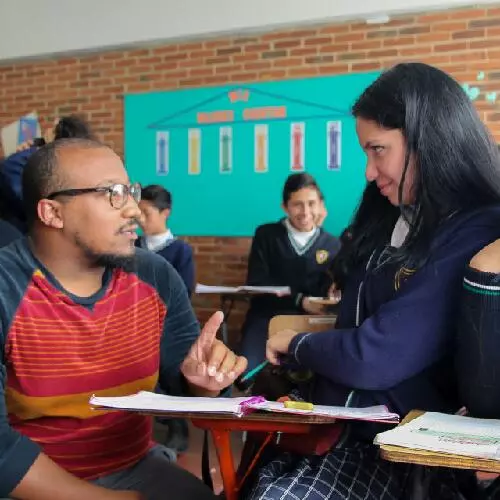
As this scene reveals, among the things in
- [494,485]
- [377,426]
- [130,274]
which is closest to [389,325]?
[377,426]

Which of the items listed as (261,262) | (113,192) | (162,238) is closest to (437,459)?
(113,192)

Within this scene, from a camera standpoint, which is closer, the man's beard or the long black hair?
the long black hair

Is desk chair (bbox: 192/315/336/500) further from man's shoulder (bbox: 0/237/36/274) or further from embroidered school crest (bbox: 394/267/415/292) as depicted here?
man's shoulder (bbox: 0/237/36/274)

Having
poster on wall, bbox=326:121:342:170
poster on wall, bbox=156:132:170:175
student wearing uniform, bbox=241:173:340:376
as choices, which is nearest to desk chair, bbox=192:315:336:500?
student wearing uniform, bbox=241:173:340:376

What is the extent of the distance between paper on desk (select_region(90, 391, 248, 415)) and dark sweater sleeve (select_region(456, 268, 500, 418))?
43 cm

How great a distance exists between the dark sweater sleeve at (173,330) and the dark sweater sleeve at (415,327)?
59 cm

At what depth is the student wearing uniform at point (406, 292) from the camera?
4.06ft

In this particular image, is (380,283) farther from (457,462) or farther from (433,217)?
(457,462)

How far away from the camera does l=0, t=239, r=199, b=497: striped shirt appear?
55.8 inches

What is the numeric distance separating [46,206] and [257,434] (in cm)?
77

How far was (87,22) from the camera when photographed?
5188 millimetres

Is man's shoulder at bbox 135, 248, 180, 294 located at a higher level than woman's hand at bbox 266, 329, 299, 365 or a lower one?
higher

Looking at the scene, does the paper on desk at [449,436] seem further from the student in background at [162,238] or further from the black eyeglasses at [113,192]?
the student in background at [162,238]

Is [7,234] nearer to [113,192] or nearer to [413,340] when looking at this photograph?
[113,192]
